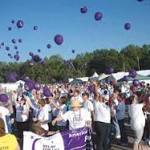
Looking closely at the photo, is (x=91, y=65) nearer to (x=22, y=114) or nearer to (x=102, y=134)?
(x=22, y=114)

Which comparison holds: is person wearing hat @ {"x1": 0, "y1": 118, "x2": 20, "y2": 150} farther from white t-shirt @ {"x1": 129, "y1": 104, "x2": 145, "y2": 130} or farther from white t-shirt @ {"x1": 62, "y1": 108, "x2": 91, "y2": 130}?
white t-shirt @ {"x1": 129, "y1": 104, "x2": 145, "y2": 130}

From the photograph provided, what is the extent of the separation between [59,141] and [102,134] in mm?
3659

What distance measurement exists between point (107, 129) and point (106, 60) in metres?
120

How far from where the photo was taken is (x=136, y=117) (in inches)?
490

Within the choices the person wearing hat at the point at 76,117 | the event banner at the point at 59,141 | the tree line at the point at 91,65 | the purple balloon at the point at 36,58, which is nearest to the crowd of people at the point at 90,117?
the person wearing hat at the point at 76,117

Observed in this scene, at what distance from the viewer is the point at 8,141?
6.63 meters

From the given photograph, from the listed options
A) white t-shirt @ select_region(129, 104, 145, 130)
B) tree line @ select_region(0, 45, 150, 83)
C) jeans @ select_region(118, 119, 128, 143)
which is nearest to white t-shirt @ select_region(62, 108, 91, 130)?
white t-shirt @ select_region(129, 104, 145, 130)

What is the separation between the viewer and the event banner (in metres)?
9.16

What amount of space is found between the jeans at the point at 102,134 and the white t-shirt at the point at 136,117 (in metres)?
0.87

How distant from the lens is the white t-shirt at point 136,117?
12383mm

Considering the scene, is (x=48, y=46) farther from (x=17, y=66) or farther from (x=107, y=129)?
(x=17, y=66)

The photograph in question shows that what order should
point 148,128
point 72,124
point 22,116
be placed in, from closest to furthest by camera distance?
point 72,124
point 148,128
point 22,116

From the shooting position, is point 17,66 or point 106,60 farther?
point 17,66

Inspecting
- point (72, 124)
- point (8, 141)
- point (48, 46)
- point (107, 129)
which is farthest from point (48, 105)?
point (48, 46)
